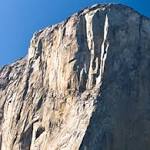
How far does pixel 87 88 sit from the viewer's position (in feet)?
205

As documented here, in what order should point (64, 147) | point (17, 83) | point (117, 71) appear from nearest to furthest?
point (64, 147) → point (117, 71) → point (17, 83)

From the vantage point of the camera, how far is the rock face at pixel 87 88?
60.1m

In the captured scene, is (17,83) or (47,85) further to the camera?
(17,83)

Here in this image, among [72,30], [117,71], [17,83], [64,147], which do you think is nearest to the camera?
[64,147]

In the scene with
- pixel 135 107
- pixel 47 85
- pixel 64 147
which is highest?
pixel 47 85

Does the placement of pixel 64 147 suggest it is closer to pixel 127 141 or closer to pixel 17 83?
pixel 127 141

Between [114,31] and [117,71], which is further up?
[114,31]

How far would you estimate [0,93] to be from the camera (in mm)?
76312

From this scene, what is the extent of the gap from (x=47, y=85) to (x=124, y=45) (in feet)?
26.3

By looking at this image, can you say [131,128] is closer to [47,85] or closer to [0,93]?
[47,85]

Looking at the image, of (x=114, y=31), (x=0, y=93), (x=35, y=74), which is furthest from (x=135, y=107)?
(x=0, y=93)

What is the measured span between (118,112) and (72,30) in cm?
1009

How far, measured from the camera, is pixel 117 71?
206 ft

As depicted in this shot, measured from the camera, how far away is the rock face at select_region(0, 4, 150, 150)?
60094mm
